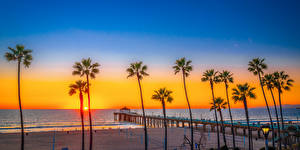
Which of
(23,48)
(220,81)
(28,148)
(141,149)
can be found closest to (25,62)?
(23,48)

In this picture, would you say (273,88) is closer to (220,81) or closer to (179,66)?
(220,81)

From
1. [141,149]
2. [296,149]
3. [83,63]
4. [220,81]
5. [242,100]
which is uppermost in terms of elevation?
[83,63]

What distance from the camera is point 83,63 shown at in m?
29.7

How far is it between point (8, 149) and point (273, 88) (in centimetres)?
4646

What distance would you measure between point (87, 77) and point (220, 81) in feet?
77.6

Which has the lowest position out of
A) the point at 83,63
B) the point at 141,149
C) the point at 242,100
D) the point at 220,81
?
the point at 141,149

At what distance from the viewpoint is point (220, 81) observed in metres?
38.2

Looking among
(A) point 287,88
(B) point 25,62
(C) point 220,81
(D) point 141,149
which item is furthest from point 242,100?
(B) point 25,62

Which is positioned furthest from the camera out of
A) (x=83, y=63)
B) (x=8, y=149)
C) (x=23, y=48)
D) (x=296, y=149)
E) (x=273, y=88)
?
(x=273, y=88)

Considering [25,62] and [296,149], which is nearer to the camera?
[296,149]

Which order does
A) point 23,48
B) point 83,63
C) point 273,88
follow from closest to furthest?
point 23,48 < point 83,63 < point 273,88

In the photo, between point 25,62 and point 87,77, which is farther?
point 87,77

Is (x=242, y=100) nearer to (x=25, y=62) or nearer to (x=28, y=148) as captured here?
(x=25, y=62)

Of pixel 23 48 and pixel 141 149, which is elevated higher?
pixel 23 48
